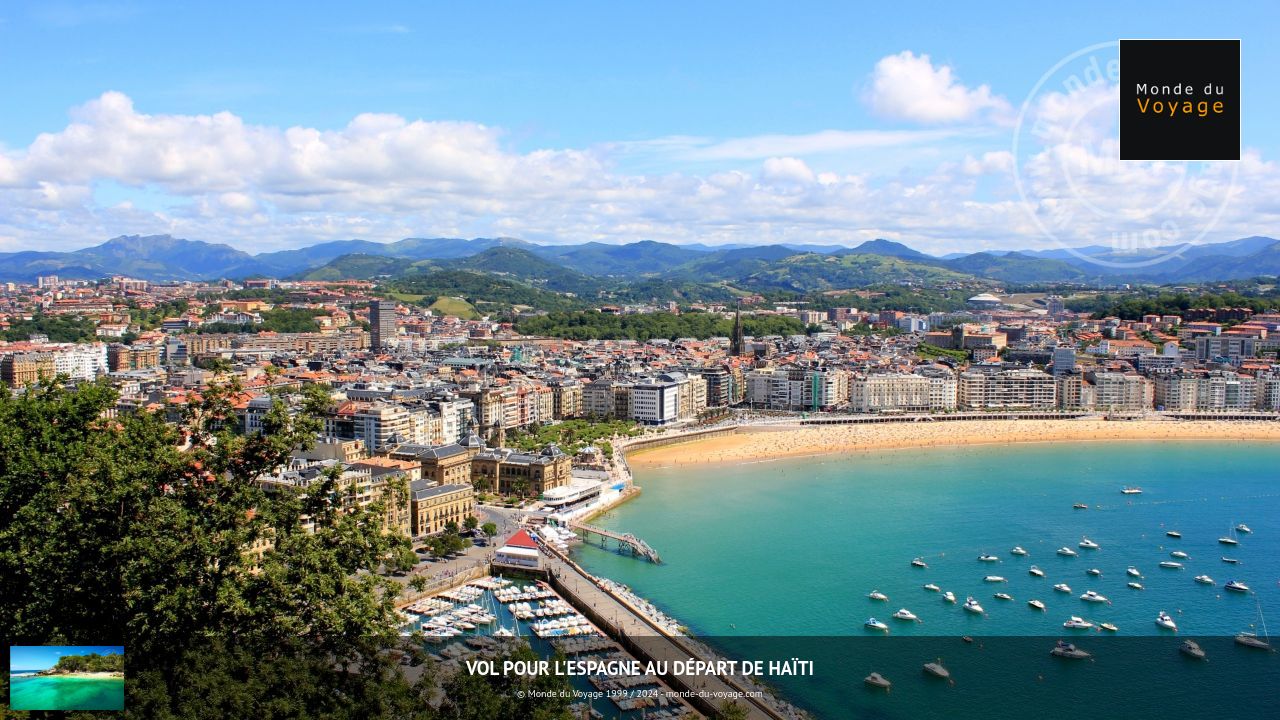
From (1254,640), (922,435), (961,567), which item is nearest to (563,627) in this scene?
(961,567)

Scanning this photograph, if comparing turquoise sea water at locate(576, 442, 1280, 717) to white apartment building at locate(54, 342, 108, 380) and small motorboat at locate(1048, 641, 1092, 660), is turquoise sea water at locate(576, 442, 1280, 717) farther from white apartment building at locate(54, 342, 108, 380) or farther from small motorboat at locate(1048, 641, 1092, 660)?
white apartment building at locate(54, 342, 108, 380)

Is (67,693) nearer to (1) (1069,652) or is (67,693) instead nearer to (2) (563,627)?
(2) (563,627)

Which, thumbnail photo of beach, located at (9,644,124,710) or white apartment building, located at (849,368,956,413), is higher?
thumbnail photo of beach, located at (9,644,124,710)

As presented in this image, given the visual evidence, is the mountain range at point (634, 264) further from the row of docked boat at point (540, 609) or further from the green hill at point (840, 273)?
the row of docked boat at point (540, 609)

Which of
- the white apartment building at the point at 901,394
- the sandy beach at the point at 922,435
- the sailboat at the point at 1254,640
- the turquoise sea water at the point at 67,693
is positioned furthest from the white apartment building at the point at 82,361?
the sailboat at the point at 1254,640

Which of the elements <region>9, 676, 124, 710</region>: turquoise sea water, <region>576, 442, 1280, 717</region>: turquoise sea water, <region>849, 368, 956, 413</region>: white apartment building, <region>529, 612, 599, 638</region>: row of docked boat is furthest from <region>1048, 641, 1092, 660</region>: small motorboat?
<region>849, 368, 956, 413</region>: white apartment building

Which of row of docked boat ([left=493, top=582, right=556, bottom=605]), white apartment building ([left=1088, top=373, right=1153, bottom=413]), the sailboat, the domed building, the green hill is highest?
the green hill

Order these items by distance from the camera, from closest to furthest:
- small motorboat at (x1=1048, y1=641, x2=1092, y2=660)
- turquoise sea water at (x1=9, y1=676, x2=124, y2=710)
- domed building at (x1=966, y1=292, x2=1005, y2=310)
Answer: turquoise sea water at (x1=9, y1=676, x2=124, y2=710) < small motorboat at (x1=1048, y1=641, x2=1092, y2=660) < domed building at (x1=966, y1=292, x2=1005, y2=310)
